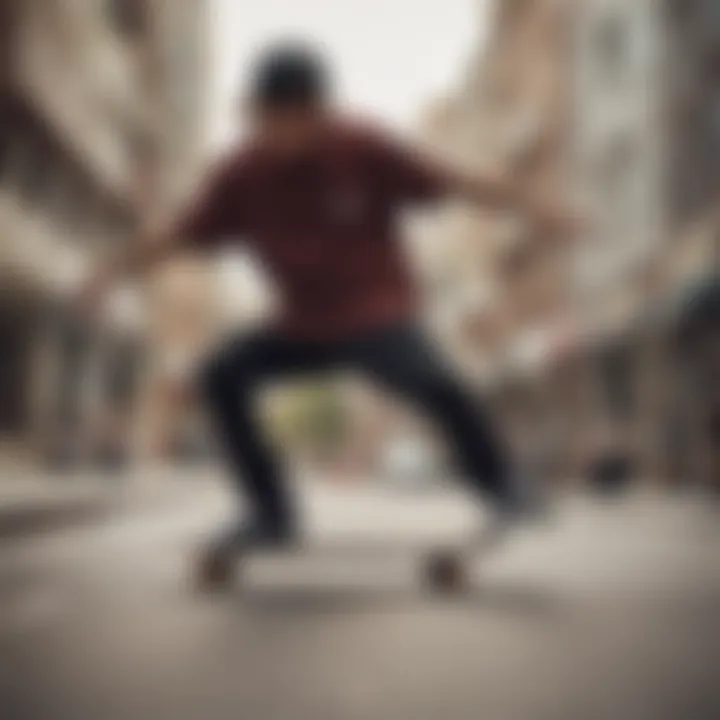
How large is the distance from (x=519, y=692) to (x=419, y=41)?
651mm

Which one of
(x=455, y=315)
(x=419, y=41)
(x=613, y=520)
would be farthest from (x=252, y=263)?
(x=613, y=520)

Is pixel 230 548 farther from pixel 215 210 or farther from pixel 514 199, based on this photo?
pixel 514 199

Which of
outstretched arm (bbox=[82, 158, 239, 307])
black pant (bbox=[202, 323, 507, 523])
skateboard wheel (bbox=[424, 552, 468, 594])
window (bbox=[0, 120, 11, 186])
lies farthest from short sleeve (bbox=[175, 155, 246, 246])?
skateboard wheel (bbox=[424, 552, 468, 594])

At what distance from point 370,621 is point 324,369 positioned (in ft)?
0.78

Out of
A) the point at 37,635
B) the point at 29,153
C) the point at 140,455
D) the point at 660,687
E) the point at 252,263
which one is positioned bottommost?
the point at 660,687

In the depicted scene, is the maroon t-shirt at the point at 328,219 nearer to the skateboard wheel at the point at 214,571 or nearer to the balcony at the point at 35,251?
the balcony at the point at 35,251

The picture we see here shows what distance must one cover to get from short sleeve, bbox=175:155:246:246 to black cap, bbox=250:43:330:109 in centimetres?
7

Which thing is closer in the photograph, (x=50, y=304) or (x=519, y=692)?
(x=519, y=692)

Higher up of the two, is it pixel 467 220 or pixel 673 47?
pixel 673 47

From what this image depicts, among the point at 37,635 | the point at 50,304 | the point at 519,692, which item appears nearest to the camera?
the point at 519,692

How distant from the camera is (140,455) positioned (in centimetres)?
97

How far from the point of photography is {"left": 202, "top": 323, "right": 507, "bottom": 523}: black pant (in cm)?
94

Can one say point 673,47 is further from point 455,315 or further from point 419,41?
point 455,315

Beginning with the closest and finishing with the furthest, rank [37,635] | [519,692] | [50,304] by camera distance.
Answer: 1. [519,692]
2. [37,635]
3. [50,304]
